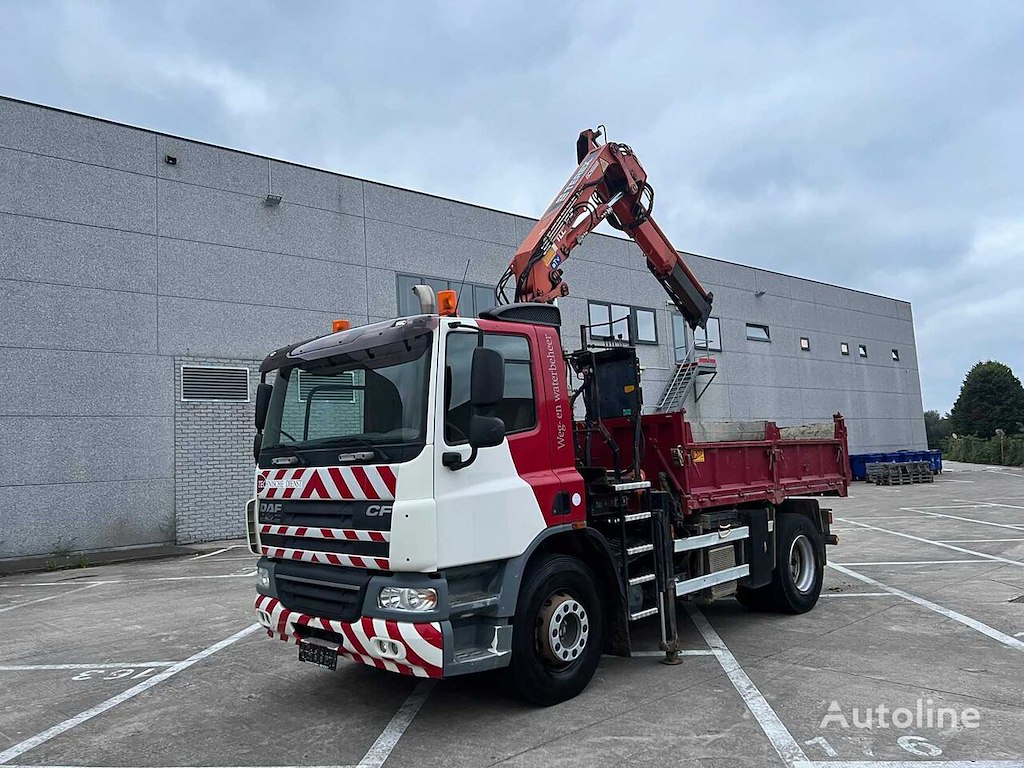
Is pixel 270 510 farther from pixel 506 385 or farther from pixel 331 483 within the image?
pixel 506 385

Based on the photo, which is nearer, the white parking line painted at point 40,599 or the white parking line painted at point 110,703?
the white parking line painted at point 110,703

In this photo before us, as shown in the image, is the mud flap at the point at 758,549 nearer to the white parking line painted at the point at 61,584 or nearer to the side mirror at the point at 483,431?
the side mirror at the point at 483,431

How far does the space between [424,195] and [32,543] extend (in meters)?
12.1

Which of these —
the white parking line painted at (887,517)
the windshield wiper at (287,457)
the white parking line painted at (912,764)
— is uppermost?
the windshield wiper at (287,457)

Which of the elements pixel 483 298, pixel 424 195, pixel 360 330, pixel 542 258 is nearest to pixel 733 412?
pixel 483 298

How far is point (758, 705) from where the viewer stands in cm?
498

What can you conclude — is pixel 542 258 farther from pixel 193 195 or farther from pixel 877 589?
pixel 193 195

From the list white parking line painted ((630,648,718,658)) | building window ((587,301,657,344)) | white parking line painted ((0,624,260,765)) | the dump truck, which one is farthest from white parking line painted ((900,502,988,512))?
white parking line painted ((0,624,260,765))

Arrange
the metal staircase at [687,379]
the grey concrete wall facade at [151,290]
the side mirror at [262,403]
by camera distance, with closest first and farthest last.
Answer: the side mirror at [262,403], the grey concrete wall facade at [151,290], the metal staircase at [687,379]

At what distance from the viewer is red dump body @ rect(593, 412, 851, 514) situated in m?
6.49

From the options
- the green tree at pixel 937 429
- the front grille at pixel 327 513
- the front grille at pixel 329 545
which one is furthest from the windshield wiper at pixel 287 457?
the green tree at pixel 937 429

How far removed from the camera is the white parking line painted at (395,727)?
4.28m

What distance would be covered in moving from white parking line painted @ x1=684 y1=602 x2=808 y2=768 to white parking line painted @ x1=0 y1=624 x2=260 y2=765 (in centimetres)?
466

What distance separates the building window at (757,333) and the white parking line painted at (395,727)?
84.4 ft
